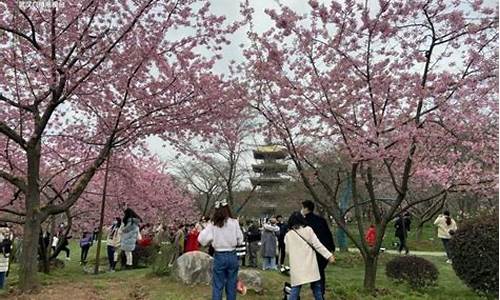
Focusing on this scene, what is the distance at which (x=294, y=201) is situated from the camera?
3409 cm

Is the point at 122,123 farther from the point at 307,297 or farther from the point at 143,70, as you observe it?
the point at 307,297

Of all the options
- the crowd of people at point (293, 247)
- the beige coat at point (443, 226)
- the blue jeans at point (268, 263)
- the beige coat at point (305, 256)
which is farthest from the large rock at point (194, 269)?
the beige coat at point (443, 226)

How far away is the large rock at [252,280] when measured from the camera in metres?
8.33

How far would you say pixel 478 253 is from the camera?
26.7 ft

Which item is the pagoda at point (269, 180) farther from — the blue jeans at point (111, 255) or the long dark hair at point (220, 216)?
the long dark hair at point (220, 216)

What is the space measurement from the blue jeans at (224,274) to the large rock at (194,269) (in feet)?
7.08

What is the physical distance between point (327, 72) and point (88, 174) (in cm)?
480

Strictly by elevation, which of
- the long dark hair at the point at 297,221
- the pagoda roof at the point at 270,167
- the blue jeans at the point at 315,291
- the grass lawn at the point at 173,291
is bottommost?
the grass lawn at the point at 173,291

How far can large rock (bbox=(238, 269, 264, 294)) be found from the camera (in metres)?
8.33

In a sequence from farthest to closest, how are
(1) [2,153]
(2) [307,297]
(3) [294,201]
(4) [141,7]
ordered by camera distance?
(3) [294,201] < (1) [2,153] < (4) [141,7] < (2) [307,297]

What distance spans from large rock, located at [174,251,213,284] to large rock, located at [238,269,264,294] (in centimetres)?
66

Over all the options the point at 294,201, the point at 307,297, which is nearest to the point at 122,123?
the point at 307,297

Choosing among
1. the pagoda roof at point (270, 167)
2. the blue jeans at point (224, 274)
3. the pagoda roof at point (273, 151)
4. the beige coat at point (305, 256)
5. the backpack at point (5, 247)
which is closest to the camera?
the beige coat at point (305, 256)

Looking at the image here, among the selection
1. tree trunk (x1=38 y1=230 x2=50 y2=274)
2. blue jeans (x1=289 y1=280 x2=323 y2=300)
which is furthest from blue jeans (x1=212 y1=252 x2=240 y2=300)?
tree trunk (x1=38 y1=230 x2=50 y2=274)
